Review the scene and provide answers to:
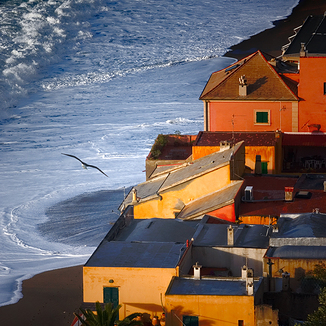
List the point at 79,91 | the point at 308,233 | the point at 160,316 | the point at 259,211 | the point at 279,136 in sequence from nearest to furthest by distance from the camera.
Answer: the point at 160,316
the point at 308,233
the point at 259,211
the point at 279,136
the point at 79,91

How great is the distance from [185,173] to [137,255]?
9625 mm

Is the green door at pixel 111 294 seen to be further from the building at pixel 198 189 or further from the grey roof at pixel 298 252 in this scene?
the building at pixel 198 189

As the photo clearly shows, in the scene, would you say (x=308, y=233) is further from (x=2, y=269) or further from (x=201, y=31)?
(x=201, y=31)

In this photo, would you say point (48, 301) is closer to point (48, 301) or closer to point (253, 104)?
point (48, 301)

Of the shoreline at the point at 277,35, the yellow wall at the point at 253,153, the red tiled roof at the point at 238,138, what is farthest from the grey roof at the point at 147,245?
the shoreline at the point at 277,35

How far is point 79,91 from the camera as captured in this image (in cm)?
8306

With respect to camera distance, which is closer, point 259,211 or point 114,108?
point 259,211

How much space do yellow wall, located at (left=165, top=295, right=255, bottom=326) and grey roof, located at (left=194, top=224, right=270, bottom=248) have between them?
163 inches

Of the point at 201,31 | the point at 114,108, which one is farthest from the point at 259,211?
the point at 201,31

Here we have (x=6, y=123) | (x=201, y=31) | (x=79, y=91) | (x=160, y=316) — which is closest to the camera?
(x=160, y=316)

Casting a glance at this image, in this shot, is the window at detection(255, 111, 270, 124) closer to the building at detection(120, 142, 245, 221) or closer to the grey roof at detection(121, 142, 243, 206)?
the grey roof at detection(121, 142, 243, 206)

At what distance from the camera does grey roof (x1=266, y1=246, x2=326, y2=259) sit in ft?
78.9

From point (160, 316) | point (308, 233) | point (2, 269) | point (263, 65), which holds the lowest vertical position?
point (2, 269)

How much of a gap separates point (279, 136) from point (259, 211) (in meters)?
9.38
